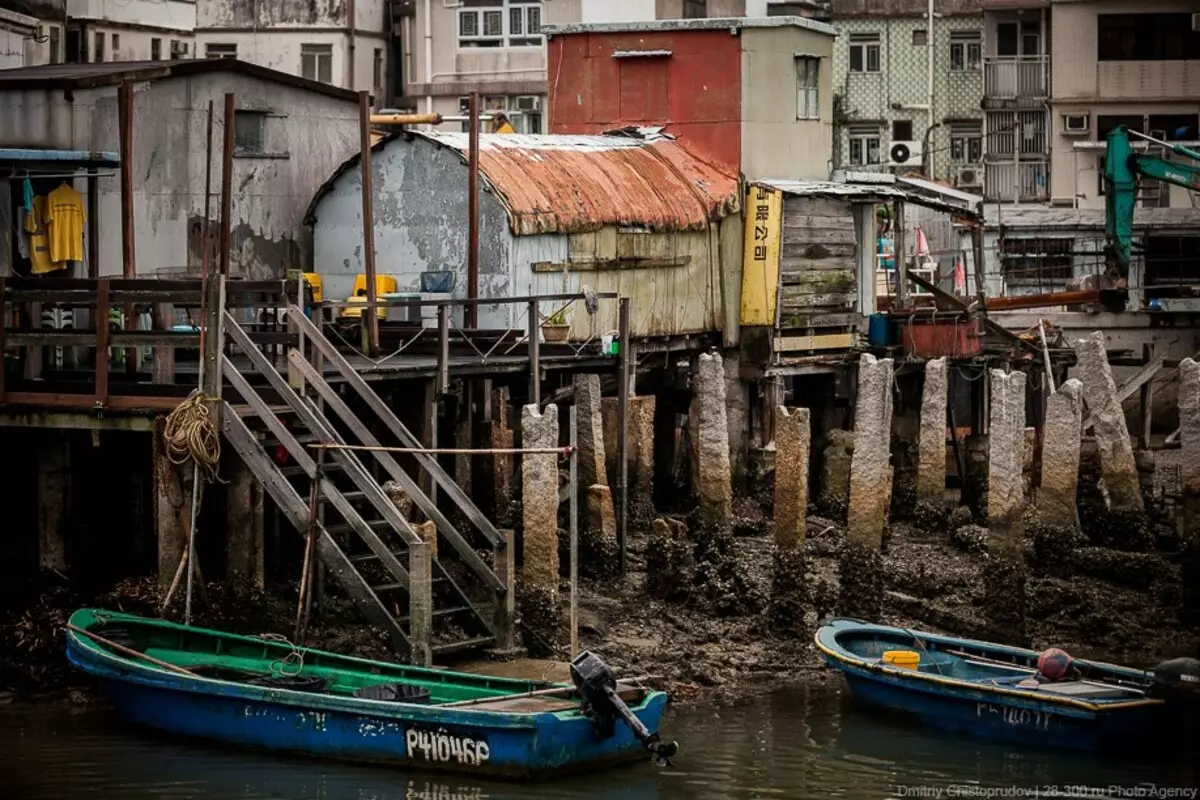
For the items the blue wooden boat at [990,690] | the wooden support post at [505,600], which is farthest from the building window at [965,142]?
the wooden support post at [505,600]

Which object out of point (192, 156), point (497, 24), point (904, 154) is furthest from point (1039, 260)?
point (192, 156)

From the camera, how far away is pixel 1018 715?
23.5m

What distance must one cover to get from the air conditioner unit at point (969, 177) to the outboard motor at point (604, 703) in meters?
39.7

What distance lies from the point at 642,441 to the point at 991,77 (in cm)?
2738

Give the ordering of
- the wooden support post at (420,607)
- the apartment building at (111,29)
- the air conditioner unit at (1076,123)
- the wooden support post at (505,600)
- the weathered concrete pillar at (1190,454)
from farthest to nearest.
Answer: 1. the air conditioner unit at (1076,123)
2. the apartment building at (111,29)
3. the weathered concrete pillar at (1190,454)
4. the wooden support post at (505,600)
5. the wooden support post at (420,607)

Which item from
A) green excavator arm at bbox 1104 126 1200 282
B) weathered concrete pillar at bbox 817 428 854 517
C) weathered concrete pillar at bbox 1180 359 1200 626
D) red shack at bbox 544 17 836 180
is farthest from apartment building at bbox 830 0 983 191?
weathered concrete pillar at bbox 1180 359 1200 626

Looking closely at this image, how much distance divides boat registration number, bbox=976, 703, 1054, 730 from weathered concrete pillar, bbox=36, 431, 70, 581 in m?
10.7

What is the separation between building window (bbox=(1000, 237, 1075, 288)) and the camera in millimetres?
53594

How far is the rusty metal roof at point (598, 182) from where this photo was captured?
3234cm

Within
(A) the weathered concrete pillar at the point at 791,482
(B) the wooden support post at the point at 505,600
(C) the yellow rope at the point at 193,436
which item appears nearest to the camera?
(C) the yellow rope at the point at 193,436

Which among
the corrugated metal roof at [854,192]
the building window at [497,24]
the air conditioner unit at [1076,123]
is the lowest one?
the corrugated metal roof at [854,192]

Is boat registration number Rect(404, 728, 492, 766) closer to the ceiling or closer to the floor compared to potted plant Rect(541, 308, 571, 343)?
closer to the floor

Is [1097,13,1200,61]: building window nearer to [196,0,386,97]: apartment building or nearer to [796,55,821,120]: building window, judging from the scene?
[796,55,821,120]: building window

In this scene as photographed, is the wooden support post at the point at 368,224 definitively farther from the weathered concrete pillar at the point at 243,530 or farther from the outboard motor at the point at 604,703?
the outboard motor at the point at 604,703
